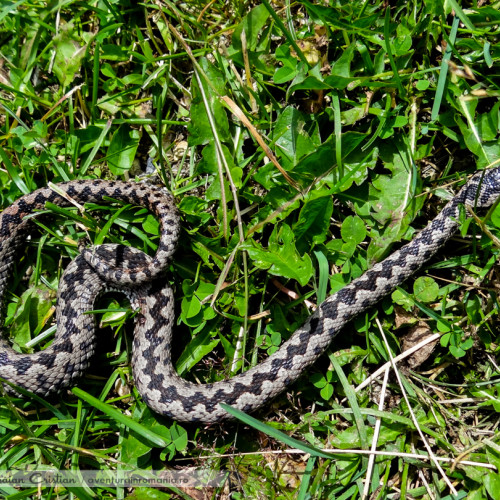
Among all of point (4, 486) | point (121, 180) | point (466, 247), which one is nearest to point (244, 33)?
point (121, 180)

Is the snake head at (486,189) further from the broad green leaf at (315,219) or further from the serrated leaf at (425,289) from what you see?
the broad green leaf at (315,219)

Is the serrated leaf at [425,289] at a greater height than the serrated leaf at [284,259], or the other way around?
the serrated leaf at [284,259]

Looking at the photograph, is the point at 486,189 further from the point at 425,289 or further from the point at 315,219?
the point at 315,219

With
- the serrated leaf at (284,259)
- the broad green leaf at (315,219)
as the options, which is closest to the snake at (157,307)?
the serrated leaf at (284,259)

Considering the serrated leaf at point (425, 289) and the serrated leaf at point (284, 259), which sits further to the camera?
the serrated leaf at point (425, 289)

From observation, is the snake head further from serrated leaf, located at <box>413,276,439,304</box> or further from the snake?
serrated leaf, located at <box>413,276,439,304</box>

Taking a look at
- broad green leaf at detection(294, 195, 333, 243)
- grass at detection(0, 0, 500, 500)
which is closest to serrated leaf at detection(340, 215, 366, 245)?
grass at detection(0, 0, 500, 500)

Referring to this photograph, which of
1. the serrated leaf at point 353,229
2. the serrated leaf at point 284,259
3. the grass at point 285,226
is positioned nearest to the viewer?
the serrated leaf at point 284,259
